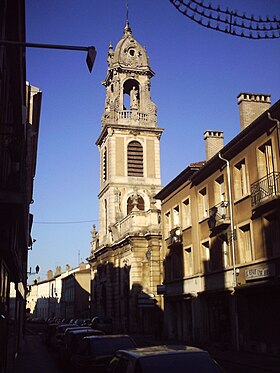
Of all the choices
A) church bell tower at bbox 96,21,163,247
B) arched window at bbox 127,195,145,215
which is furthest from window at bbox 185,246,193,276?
arched window at bbox 127,195,145,215

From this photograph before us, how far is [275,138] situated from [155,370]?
55.0 feet

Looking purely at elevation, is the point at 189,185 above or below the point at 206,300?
above

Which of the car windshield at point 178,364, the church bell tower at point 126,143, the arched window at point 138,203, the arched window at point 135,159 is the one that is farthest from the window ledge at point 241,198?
the arched window at point 135,159

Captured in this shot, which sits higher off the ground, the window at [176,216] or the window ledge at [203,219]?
the window at [176,216]

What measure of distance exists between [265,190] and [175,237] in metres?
12.4

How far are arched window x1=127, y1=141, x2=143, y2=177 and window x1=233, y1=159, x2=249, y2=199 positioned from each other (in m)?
34.7

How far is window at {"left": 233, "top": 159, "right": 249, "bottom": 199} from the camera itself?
82.3 feet

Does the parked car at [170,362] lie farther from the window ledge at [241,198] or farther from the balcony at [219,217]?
the balcony at [219,217]

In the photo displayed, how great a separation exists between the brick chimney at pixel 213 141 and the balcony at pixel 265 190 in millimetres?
9380

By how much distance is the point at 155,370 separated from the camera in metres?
6.99

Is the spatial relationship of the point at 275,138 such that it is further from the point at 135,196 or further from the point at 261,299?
the point at 135,196

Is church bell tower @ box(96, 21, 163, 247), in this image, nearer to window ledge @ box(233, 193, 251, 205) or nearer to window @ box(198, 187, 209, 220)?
window @ box(198, 187, 209, 220)

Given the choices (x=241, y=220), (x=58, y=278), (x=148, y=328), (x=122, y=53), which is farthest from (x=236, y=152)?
(x=58, y=278)

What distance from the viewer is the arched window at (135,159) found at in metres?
60.3
